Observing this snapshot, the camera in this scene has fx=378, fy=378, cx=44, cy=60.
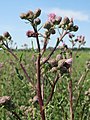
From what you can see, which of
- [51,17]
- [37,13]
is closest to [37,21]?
[37,13]

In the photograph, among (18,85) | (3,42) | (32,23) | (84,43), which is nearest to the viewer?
(32,23)

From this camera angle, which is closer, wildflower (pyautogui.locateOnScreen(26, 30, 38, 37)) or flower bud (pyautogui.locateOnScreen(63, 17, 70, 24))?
wildflower (pyautogui.locateOnScreen(26, 30, 38, 37))

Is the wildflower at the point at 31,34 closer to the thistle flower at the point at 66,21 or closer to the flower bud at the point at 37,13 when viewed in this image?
the flower bud at the point at 37,13

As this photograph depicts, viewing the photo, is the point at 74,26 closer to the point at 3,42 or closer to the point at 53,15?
the point at 53,15

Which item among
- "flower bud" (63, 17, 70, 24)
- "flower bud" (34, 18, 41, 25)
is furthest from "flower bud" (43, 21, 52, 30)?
"flower bud" (63, 17, 70, 24)

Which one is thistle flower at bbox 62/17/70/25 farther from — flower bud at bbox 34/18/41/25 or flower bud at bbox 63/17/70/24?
flower bud at bbox 34/18/41/25

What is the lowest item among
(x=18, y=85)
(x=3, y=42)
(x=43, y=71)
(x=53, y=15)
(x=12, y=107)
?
(x=18, y=85)

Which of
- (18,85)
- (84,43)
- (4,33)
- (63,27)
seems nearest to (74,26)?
(63,27)

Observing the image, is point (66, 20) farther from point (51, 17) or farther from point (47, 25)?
point (47, 25)

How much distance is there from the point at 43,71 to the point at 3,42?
0.38 meters

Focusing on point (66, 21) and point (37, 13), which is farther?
point (66, 21)

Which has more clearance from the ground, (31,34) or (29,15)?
(29,15)

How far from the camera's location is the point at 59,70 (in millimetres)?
2523

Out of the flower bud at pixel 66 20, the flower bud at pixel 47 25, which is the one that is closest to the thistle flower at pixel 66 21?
the flower bud at pixel 66 20
